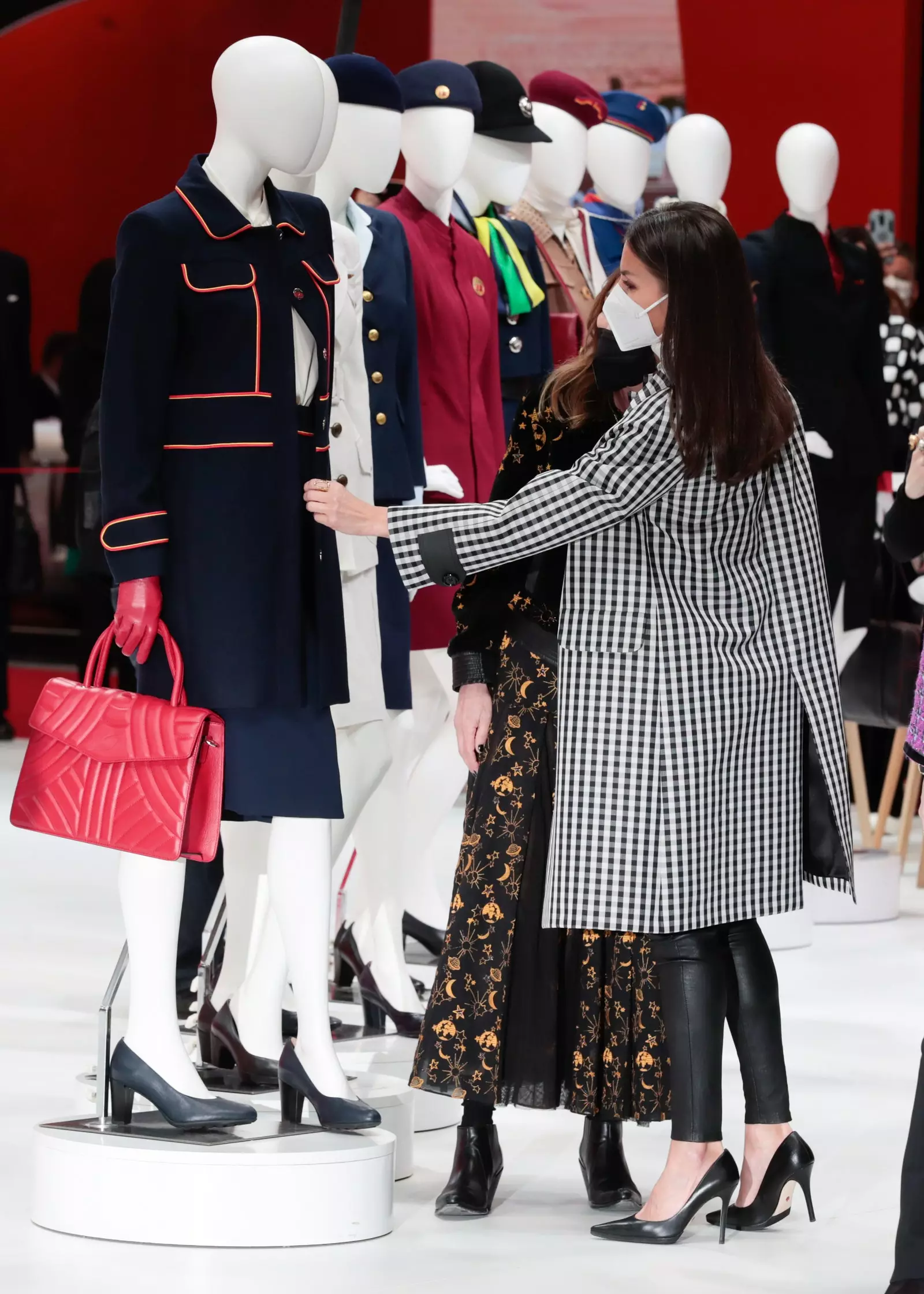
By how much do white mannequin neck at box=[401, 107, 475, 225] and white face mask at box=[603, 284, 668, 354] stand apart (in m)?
1.43

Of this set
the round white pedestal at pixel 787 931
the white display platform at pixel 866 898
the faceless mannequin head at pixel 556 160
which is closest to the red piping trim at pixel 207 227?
the faceless mannequin head at pixel 556 160

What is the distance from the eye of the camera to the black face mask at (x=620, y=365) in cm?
275

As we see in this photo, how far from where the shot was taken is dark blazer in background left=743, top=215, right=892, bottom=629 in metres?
5.30

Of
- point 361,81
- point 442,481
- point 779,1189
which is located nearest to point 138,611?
point 779,1189

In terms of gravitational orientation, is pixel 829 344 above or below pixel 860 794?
above

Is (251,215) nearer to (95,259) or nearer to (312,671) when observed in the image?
(312,671)

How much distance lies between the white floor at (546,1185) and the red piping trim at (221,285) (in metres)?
1.25

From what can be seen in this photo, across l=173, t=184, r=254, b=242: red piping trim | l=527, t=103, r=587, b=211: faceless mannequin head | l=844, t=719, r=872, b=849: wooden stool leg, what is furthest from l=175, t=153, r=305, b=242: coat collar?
l=844, t=719, r=872, b=849: wooden stool leg

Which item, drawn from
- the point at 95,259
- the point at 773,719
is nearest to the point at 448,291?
the point at 773,719

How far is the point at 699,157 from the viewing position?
539 cm

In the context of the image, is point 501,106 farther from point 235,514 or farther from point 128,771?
point 128,771

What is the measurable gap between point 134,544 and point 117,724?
24 cm

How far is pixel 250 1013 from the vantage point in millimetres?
3082

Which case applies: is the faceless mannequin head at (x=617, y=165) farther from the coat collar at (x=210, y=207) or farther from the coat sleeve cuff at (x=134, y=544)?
the coat sleeve cuff at (x=134, y=544)
